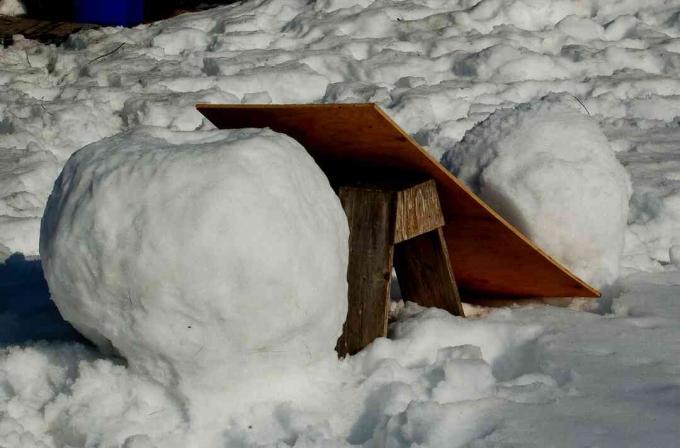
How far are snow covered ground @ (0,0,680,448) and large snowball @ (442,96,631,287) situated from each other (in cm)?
18

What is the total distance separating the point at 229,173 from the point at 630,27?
5.05m

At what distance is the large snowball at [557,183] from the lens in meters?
2.94

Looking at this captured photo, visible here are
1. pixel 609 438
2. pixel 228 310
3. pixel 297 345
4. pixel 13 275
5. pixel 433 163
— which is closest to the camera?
pixel 609 438

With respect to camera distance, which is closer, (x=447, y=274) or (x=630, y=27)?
(x=447, y=274)

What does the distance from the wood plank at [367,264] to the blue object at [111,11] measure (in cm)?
536

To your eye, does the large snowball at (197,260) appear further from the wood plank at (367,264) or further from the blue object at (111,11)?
the blue object at (111,11)

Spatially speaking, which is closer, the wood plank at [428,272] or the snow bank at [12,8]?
the wood plank at [428,272]

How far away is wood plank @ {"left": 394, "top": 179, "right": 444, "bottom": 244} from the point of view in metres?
2.59

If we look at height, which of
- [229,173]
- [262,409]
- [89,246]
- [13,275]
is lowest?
[13,275]

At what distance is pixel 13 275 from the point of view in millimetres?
3271

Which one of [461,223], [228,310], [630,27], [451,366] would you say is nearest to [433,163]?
[461,223]

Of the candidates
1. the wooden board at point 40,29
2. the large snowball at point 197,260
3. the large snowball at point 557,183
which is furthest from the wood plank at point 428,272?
the wooden board at point 40,29

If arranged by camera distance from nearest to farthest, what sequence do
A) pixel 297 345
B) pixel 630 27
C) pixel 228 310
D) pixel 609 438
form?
pixel 609 438
pixel 228 310
pixel 297 345
pixel 630 27

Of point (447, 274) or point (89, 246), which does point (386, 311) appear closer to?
point (447, 274)
